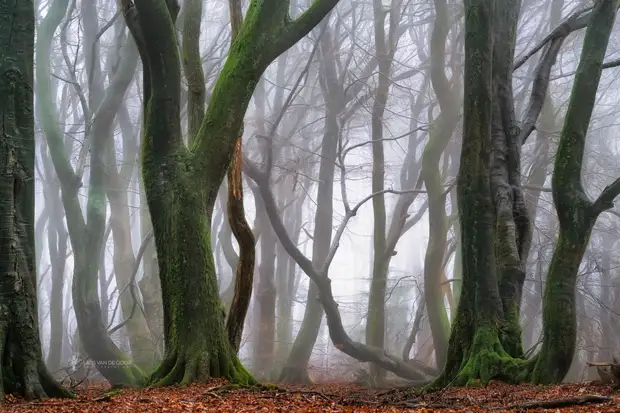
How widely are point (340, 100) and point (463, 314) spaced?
32.1ft

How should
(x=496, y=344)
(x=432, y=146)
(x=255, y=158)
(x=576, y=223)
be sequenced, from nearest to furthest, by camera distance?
1. (x=576, y=223)
2. (x=496, y=344)
3. (x=432, y=146)
4. (x=255, y=158)

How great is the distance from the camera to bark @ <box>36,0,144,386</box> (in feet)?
37.4

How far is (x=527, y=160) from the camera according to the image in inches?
717

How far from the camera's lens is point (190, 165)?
7438 millimetres

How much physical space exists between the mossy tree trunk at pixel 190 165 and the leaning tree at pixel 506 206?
7.38 feet

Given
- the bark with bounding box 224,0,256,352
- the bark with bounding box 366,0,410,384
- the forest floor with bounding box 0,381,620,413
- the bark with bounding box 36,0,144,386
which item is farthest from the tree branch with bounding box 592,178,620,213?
the bark with bounding box 36,0,144,386

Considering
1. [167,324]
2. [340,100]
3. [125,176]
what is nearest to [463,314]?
[167,324]

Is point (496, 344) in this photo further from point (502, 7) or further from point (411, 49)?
point (411, 49)

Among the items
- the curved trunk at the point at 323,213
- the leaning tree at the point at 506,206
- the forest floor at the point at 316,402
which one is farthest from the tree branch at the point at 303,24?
the curved trunk at the point at 323,213

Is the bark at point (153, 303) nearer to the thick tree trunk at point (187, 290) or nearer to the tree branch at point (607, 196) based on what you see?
the thick tree trunk at point (187, 290)

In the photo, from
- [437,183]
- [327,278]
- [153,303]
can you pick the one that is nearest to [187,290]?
[327,278]

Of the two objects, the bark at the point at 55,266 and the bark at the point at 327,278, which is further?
the bark at the point at 55,266

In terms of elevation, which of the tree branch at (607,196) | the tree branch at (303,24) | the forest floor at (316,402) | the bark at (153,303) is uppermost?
the tree branch at (303,24)

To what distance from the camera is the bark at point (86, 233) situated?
11406 millimetres
